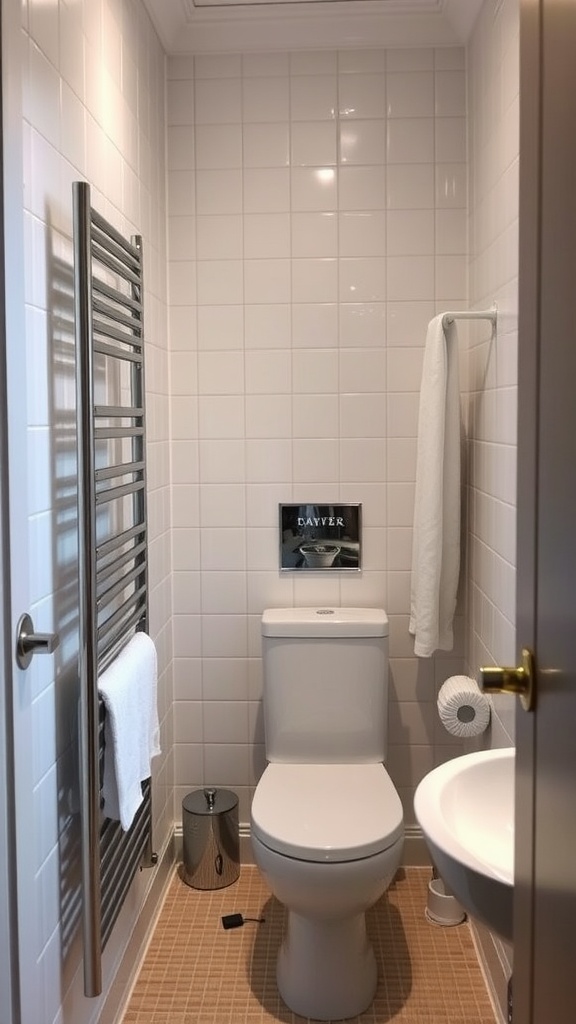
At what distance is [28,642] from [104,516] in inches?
22.5

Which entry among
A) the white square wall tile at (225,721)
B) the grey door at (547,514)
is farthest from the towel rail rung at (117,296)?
the white square wall tile at (225,721)

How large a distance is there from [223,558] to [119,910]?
3.47 feet

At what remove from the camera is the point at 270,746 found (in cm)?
244

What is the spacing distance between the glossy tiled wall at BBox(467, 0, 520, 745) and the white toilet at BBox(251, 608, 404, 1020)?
0.34m

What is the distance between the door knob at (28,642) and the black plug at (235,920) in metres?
1.37

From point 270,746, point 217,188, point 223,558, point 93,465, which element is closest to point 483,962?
point 270,746

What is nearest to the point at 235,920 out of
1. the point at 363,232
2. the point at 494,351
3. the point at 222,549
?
the point at 222,549

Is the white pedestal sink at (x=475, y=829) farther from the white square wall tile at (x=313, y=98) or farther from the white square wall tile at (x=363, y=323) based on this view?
the white square wall tile at (x=313, y=98)

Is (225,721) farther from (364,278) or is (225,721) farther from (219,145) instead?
(219,145)

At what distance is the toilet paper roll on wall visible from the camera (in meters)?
2.19

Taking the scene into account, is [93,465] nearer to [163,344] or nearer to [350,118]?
[163,344]

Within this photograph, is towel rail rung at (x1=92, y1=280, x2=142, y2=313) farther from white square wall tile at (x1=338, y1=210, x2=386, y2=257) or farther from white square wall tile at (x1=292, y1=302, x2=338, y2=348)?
white square wall tile at (x1=338, y1=210, x2=386, y2=257)

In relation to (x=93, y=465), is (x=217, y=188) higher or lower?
higher

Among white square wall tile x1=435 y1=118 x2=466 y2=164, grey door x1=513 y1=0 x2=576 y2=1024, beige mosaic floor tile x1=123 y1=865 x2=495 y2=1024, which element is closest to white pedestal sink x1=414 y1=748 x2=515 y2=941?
grey door x1=513 y1=0 x2=576 y2=1024
